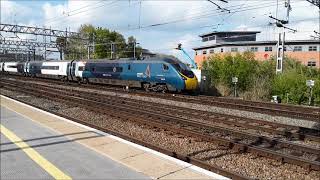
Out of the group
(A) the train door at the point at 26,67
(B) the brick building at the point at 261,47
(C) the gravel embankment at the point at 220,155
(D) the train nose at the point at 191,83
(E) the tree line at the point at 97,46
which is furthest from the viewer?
(B) the brick building at the point at 261,47

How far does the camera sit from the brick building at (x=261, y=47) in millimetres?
80125

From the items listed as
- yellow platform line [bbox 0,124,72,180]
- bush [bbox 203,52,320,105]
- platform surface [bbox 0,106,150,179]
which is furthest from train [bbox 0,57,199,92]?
yellow platform line [bbox 0,124,72,180]

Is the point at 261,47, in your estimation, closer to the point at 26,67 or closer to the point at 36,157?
the point at 26,67

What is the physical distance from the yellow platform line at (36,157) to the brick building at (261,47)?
68.7 metres

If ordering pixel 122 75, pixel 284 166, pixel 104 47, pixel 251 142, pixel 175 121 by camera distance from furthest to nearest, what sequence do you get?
pixel 104 47 < pixel 122 75 < pixel 175 121 < pixel 251 142 < pixel 284 166

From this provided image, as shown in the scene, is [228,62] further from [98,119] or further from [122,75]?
[98,119]

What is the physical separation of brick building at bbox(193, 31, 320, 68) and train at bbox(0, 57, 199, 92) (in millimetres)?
41793

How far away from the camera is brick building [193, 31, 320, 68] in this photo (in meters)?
80.1

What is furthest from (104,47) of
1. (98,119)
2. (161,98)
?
(98,119)

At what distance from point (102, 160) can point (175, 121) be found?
6406 mm

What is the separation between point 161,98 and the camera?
24078 millimetres

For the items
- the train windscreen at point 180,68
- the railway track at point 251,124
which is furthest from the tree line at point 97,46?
the railway track at point 251,124

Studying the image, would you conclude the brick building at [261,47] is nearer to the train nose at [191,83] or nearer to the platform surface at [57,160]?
the train nose at [191,83]

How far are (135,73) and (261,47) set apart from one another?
5928 centimetres
